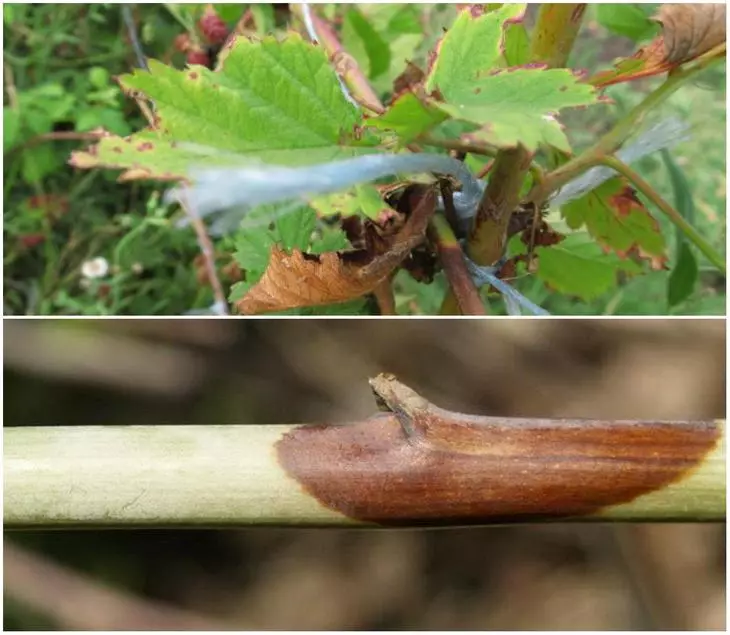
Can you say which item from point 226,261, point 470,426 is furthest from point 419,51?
point 470,426

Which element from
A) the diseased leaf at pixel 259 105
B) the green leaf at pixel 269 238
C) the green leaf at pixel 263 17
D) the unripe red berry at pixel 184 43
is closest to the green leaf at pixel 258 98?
the diseased leaf at pixel 259 105

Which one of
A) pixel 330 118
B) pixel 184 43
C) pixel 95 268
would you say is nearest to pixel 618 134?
pixel 330 118

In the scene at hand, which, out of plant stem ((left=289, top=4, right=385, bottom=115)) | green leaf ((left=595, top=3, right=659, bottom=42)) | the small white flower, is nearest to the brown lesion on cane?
plant stem ((left=289, top=4, right=385, bottom=115))

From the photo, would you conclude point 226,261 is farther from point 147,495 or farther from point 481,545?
point 147,495

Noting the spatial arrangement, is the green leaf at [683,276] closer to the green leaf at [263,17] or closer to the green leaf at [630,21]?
the green leaf at [630,21]

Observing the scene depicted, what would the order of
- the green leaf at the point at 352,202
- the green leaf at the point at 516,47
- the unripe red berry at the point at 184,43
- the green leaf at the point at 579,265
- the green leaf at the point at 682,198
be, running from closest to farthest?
1. the green leaf at the point at 352,202
2. the green leaf at the point at 516,47
3. the green leaf at the point at 579,265
4. the green leaf at the point at 682,198
5. the unripe red berry at the point at 184,43
